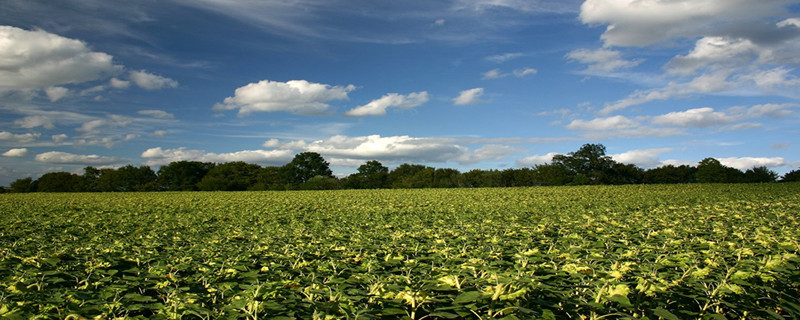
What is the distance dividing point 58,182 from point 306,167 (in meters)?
32.8

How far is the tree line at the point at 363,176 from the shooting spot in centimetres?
5297

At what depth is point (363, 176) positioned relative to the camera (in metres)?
59.8

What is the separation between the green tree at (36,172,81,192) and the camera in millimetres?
53188

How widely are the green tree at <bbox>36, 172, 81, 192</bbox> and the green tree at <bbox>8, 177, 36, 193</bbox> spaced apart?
612mm

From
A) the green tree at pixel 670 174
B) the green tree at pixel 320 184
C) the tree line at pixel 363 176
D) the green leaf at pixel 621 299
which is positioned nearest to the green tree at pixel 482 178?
the tree line at pixel 363 176

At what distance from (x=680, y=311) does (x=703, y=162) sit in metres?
65.2

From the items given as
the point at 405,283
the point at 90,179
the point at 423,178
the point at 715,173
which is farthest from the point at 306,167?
the point at 405,283

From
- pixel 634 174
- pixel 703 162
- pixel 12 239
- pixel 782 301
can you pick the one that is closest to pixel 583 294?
pixel 782 301

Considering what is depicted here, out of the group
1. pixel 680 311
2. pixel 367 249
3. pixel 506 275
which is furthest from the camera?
pixel 367 249

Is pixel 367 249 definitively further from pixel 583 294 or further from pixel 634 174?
pixel 634 174

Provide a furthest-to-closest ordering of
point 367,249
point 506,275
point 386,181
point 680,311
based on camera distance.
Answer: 1. point 386,181
2. point 367,249
3. point 506,275
4. point 680,311

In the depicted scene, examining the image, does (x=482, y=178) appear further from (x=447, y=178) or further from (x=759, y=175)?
(x=759, y=175)

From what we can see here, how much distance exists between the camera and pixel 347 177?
189 feet

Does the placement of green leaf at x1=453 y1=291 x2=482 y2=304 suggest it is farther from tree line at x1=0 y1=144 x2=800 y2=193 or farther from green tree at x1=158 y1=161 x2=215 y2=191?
green tree at x1=158 y1=161 x2=215 y2=191
